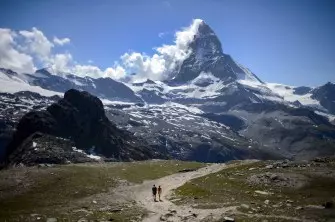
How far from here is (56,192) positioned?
65625 millimetres

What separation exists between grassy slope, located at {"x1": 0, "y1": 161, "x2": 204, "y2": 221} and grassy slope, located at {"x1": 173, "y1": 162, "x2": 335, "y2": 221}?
39.5 ft

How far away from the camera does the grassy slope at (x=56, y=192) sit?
5066cm

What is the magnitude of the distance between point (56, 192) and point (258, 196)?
104ft

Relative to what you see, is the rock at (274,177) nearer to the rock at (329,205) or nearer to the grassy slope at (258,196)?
the grassy slope at (258,196)

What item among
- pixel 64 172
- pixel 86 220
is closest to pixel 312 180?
pixel 86 220

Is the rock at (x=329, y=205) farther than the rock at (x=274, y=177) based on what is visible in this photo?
No

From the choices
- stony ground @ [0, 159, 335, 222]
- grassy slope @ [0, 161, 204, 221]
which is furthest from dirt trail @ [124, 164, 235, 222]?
grassy slope @ [0, 161, 204, 221]

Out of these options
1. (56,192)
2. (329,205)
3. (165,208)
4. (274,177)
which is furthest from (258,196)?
(56,192)

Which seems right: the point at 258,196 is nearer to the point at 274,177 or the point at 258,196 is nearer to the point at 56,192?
the point at 274,177

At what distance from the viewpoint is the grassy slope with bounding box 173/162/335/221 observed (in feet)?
158

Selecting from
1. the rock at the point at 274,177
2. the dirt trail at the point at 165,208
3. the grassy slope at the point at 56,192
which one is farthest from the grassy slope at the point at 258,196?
the grassy slope at the point at 56,192

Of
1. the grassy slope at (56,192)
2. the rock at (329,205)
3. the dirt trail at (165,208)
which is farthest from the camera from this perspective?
the grassy slope at (56,192)

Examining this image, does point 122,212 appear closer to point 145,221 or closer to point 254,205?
point 145,221

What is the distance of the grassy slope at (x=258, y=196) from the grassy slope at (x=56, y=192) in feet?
39.5
